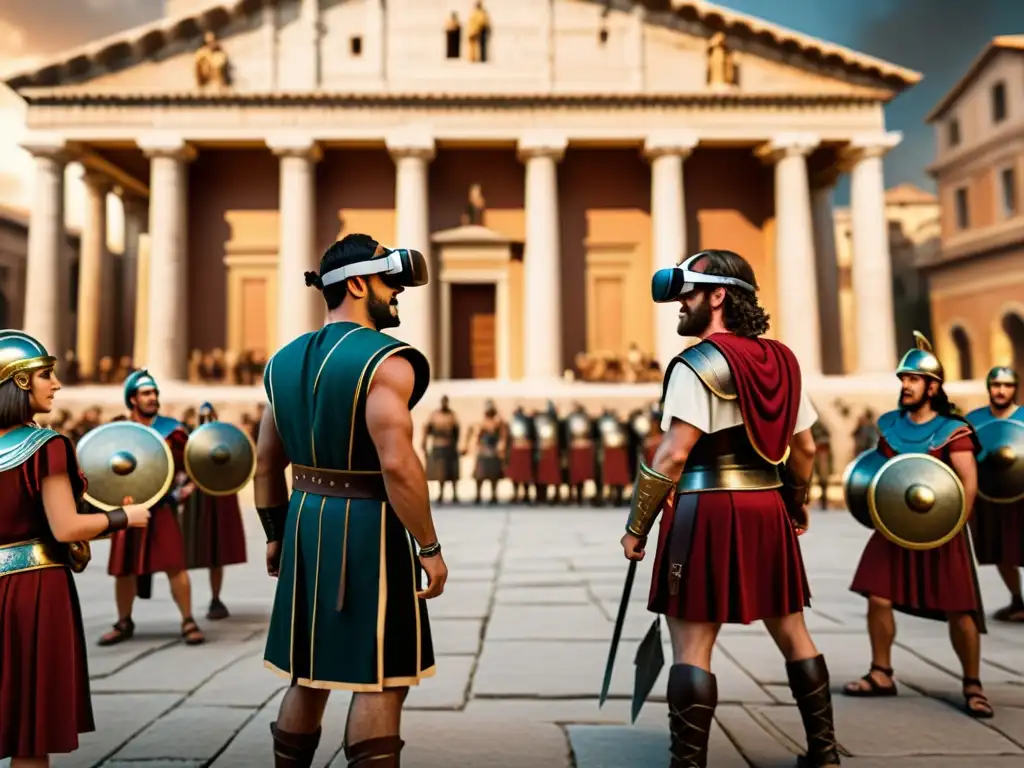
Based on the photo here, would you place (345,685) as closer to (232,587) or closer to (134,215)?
(232,587)

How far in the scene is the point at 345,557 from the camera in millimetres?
2658

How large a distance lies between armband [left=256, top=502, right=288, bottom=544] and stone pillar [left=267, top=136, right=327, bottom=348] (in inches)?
789

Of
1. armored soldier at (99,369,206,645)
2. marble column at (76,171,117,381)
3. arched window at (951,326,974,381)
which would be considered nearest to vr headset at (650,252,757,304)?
armored soldier at (99,369,206,645)

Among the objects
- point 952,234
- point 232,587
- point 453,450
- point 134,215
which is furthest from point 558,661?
point 952,234

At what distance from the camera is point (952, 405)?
449 cm

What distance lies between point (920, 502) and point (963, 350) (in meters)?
34.3

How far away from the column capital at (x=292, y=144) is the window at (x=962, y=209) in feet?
86.6

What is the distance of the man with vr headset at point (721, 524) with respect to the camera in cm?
305

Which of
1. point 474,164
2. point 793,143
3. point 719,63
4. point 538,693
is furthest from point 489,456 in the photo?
point 719,63

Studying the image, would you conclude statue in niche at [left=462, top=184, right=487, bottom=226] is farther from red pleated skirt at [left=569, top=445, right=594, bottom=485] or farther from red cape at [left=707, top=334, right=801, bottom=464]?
red cape at [left=707, top=334, right=801, bottom=464]

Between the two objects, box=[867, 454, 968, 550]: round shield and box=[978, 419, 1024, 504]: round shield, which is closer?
box=[867, 454, 968, 550]: round shield

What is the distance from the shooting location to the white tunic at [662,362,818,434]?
3.06 m

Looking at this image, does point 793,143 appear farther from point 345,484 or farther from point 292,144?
point 345,484

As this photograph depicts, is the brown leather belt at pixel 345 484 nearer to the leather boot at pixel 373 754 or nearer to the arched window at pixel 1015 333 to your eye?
the leather boot at pixel 373 754
